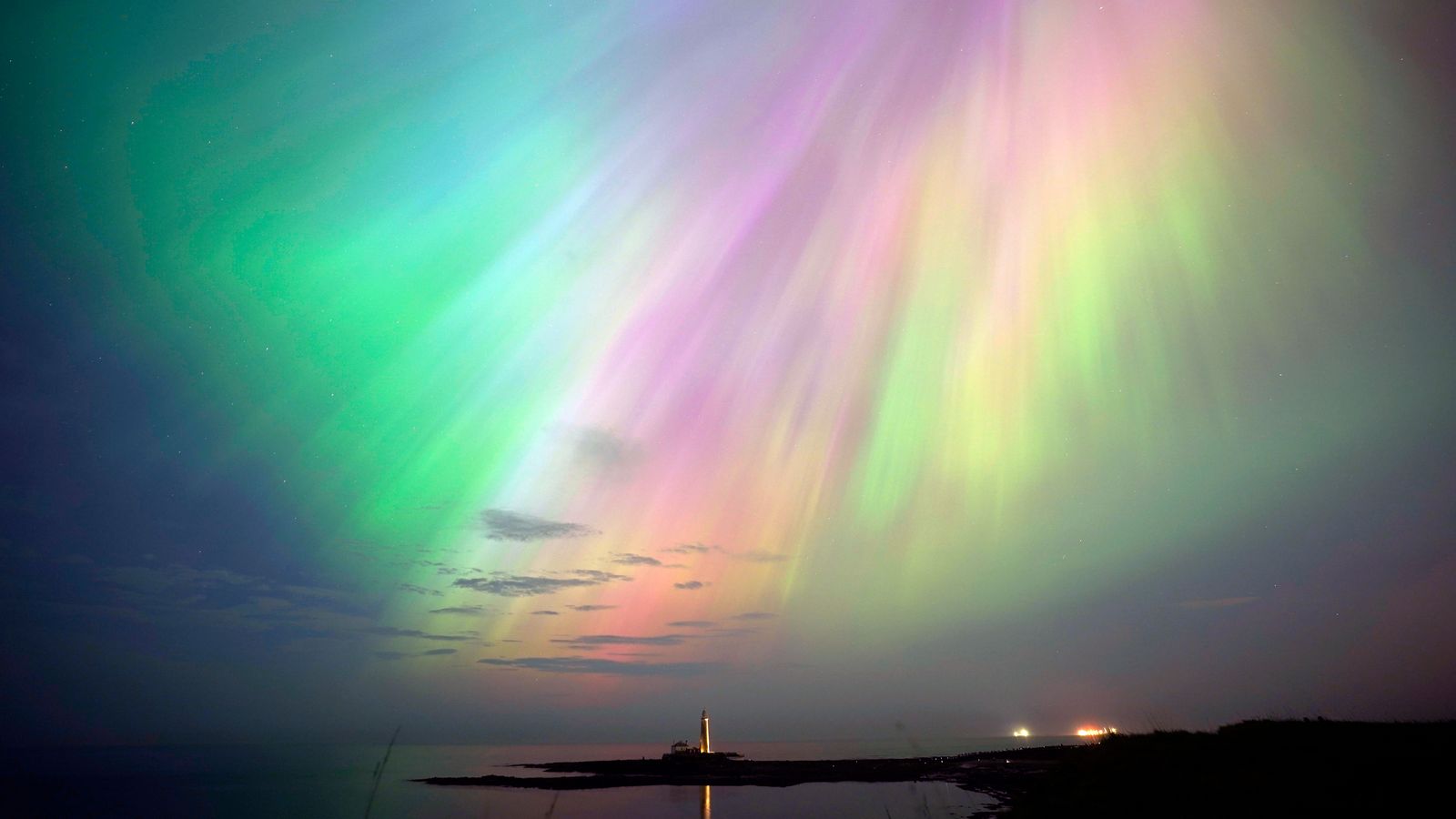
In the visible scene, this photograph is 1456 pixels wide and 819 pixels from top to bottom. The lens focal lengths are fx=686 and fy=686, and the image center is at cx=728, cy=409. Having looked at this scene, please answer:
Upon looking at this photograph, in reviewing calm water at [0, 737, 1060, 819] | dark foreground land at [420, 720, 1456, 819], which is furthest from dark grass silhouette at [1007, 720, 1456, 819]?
calm water at [0, 737, 1060, 819]

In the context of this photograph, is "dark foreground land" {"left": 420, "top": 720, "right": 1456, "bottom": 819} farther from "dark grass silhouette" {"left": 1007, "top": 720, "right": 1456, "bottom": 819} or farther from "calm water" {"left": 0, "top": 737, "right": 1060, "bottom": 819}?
"calm water" {"left": 0, "top": 737, "right": 1060, "bottom": 819}

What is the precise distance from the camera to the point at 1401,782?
17859 millimetres

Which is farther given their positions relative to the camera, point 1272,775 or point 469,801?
point 469,801

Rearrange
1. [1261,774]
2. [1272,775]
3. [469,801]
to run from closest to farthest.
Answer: [1272,775], [1261,774], [469,801]

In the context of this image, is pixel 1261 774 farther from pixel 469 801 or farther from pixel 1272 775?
pixel 469 801

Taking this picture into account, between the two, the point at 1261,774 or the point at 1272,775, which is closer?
the point at 1272,775

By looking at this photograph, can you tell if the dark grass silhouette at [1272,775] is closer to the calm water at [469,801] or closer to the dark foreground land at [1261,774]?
the dark foreground land at [1261,774]

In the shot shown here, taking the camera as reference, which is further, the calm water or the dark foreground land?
the calm water

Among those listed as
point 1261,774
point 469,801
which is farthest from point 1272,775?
point 469,801

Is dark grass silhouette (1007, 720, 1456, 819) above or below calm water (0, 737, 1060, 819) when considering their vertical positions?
above

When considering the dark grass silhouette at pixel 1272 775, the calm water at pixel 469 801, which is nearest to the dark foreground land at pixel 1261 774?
the dark grass silhouette at pixel 1272 775

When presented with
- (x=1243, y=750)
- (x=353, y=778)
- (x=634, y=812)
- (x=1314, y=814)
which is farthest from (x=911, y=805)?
(x=353, y=778)

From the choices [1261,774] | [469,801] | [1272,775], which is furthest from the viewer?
[469,801]

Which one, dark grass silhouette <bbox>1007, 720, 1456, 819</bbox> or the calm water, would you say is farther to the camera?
the calm water
